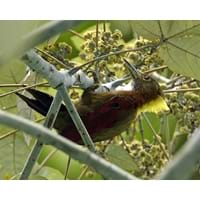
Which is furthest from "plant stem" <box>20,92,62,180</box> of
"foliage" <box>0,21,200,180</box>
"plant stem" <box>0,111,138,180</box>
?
"plant stem" <box>0,111,138,180</box>

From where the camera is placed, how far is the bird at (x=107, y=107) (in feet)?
3.13

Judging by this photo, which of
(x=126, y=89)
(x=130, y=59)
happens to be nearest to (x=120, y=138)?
(x=126, y=89)

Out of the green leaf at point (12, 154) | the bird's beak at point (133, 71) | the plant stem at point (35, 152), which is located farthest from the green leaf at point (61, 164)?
the plant stem at point (35, 152)

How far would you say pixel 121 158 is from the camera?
98cm

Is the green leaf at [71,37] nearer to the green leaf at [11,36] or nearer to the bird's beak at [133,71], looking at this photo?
the bird's beak at [133,71]

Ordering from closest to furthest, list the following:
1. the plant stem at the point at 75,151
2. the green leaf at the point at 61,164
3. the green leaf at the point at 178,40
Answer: the plant stem at the point at 75,151
the green leaf at the point at 178,40
the green leaf at the point at 61,164

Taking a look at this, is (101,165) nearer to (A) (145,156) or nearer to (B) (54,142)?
(B) (54,142)

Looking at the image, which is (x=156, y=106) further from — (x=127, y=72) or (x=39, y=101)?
(x=39, y=101)

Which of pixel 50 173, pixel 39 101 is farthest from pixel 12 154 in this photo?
pixel 39 101

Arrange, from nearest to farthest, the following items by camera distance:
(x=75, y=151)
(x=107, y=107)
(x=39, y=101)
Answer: (x=75, y=151)
(x=39, y=101)
(x=107, y=107)

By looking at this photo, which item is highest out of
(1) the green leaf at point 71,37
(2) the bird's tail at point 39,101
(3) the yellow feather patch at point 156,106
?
(1) the green leaf at point 71,37

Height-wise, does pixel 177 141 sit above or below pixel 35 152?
below

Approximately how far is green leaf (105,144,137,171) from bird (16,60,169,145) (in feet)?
0.08

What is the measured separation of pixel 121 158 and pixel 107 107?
10 centimetres
